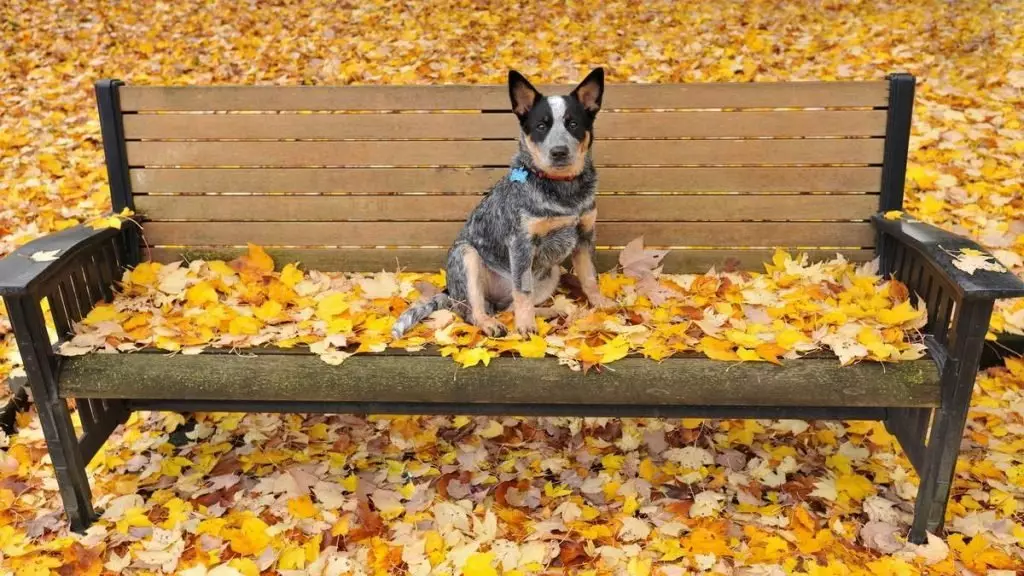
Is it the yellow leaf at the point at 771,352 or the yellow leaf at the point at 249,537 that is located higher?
the yellow leaf at the point at 771,352

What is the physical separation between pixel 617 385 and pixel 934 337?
1.10m

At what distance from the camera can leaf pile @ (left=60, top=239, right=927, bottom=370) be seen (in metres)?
2.63

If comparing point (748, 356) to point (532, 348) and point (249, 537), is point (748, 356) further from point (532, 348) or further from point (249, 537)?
point (249, 537)

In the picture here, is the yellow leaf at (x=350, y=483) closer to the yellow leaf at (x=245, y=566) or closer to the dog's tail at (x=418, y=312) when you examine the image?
the yellow leaf at (x=245, y=566)

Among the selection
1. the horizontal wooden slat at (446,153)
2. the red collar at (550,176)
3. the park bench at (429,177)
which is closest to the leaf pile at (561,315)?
the park bench at (429,177)

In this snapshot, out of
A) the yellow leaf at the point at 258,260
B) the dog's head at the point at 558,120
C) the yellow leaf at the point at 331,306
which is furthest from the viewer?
the yellow leaf at the point at 258,260

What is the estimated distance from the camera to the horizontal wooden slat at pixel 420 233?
3.47m

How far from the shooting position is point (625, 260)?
3.49m

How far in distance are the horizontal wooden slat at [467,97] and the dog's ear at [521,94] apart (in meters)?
0.48

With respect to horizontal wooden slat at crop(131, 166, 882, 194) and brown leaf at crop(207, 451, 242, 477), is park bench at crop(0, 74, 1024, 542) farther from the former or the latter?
brown leaf at crop(207, 451, 242, 477)

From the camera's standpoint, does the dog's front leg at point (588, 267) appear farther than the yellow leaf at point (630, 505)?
Yes

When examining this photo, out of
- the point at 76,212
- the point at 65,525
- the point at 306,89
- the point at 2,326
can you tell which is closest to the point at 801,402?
the point at 306,89

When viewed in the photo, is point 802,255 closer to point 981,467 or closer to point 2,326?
point 981,467

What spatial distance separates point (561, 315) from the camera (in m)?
3.10
